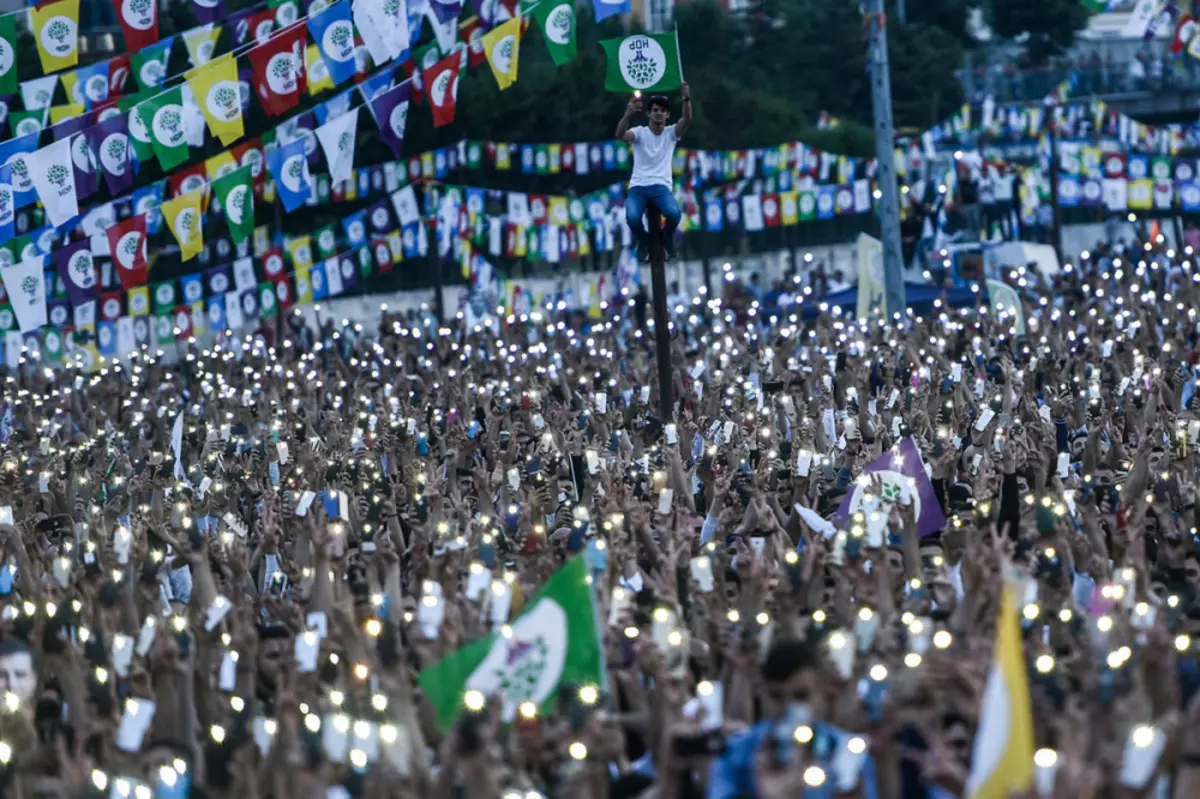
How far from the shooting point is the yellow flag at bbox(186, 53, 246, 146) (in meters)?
20.5

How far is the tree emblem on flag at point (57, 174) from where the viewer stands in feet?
65.9

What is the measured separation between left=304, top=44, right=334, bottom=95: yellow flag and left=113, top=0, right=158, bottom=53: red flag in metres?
2.64

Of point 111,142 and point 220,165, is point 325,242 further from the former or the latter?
point 111,142

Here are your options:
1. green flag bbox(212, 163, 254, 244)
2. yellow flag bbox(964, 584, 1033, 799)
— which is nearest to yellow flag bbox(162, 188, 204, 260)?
green flag bbox(212, 163, 254, 244)

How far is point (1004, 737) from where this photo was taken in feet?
18.8

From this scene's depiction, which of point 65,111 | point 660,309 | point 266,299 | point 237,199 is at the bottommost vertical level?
point 266,299

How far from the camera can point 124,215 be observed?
29.1 metres

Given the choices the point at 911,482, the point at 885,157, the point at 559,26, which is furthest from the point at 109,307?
the point at 911,482

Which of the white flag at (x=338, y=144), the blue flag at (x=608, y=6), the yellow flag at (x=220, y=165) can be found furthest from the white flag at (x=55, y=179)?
the blue flag at (x=608, y=6)

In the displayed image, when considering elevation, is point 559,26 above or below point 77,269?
above

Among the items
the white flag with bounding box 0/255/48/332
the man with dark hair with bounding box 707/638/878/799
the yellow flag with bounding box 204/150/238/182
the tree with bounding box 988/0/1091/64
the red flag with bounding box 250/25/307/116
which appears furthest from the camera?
the tree with bounding box 988/0/1091/64

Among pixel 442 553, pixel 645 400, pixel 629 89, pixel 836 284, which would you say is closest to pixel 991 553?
pixel 442 553

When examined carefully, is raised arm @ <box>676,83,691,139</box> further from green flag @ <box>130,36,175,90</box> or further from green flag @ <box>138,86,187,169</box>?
green flag @ <box>130,36,175,90</box>

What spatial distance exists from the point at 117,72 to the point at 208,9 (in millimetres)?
3900
